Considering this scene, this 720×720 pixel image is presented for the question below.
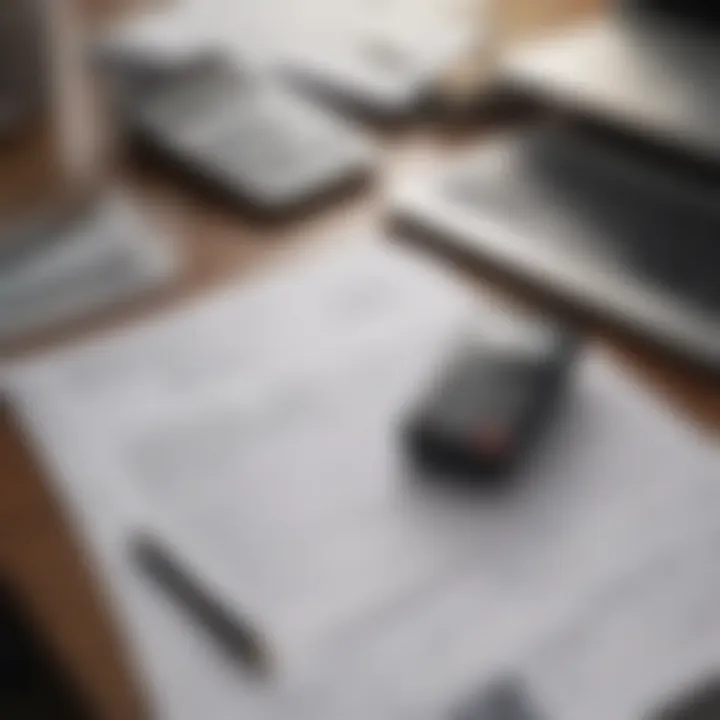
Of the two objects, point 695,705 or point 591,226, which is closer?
point 695,705

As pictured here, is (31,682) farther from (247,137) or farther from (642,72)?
(642,72)

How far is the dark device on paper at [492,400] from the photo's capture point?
2.03 ft

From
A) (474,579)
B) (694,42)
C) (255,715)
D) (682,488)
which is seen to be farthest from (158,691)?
(694,42)

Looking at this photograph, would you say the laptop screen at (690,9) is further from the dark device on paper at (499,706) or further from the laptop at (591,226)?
the dark device on paper at (499,706)

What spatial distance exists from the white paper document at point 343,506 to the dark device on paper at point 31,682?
38 mm

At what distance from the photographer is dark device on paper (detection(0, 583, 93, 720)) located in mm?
486

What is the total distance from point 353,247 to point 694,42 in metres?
0.31

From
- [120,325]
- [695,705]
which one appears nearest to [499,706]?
[695,705]

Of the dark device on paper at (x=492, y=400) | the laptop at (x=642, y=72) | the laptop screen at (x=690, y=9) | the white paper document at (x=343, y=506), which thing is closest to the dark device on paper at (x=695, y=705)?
the white paper document at (x=343, y=506)

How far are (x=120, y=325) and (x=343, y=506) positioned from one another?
21 cm

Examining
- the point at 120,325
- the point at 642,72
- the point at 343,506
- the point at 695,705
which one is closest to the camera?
the point at 695,705

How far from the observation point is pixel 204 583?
568mm

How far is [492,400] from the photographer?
2.09 ft

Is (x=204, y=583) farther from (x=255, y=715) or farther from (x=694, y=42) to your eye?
(x=694, y=42)
